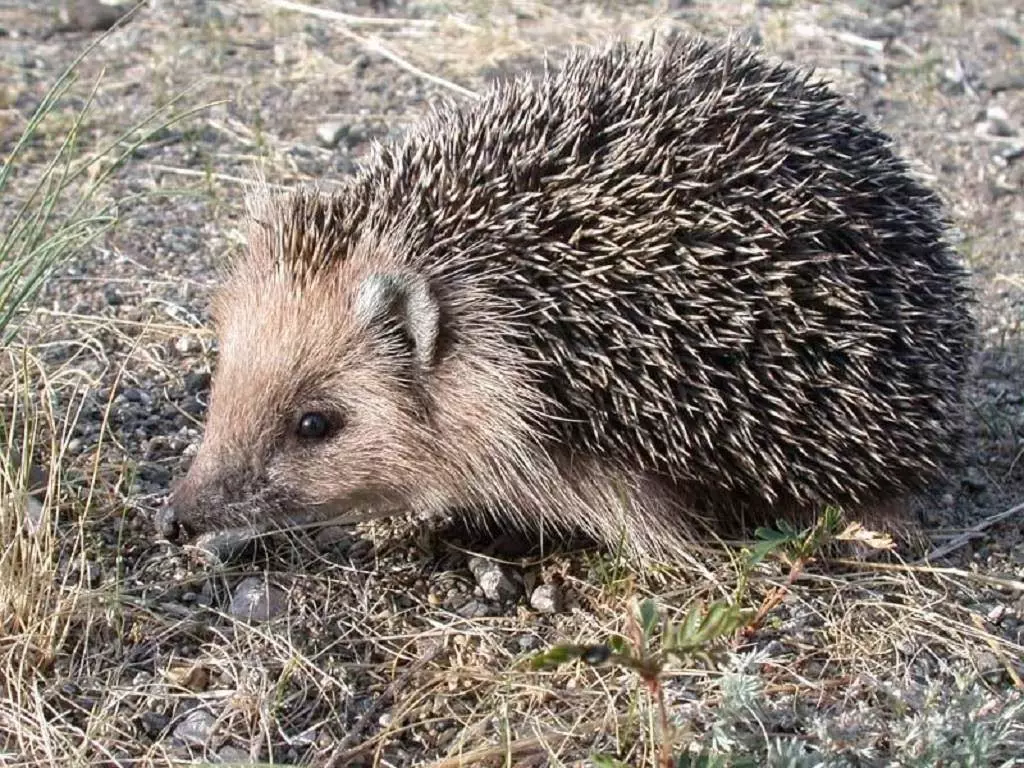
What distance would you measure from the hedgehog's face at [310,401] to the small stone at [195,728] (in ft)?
2.10

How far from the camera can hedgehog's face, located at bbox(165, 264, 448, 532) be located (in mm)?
4160

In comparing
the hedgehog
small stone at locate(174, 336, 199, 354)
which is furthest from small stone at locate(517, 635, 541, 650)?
small stone at locate(174, 336, 199, 354)

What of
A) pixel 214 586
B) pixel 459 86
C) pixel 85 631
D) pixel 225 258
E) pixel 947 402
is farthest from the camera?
pixel 459 86

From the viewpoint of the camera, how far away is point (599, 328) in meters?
4.14

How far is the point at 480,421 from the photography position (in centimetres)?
429

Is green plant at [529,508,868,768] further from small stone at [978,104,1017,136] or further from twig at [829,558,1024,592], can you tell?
small stone at [978,104,1017,136]

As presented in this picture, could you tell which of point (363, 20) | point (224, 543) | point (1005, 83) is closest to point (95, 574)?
point (224, 543)

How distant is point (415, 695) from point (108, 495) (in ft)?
4.42

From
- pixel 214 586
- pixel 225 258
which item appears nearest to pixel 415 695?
pixel 214 586

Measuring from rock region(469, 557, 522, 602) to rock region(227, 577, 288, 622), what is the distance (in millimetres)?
650

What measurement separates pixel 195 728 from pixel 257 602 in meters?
0.54

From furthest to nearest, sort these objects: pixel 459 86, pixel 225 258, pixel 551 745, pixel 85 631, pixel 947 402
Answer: pixel 459 86, pixel 225 258, pixel 947 402, pixel 85 631, pixel 551 745

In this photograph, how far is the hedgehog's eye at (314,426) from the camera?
13.9 feet

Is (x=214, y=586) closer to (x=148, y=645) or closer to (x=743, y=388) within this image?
(x=148, y=645)
